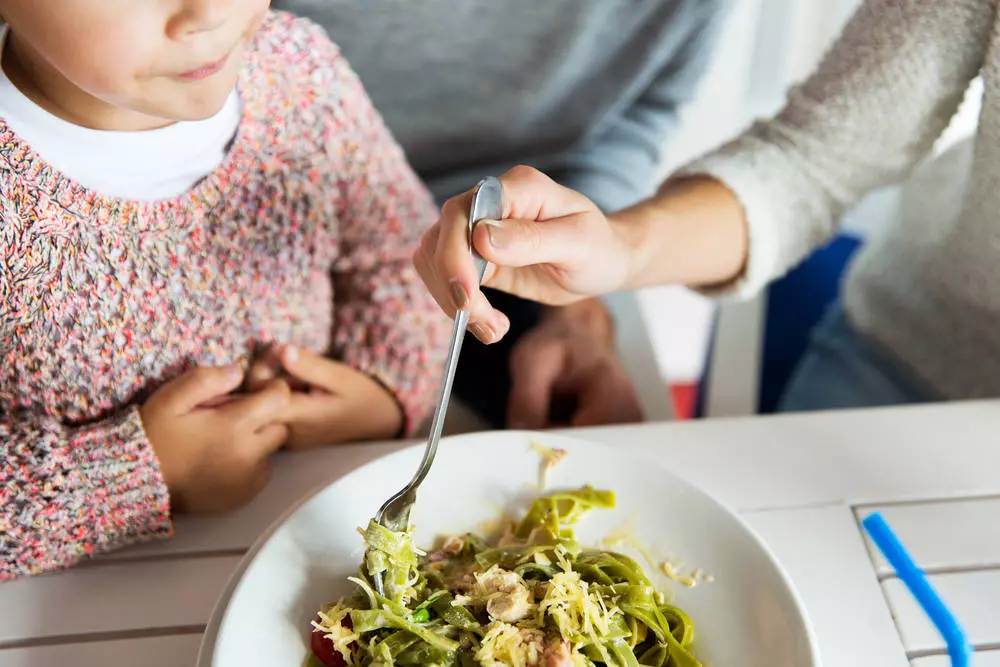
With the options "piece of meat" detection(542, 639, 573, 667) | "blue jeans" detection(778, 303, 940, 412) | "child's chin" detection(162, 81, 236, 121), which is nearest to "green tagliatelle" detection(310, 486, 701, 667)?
"piece of meat" detection(542, 639, 573, 667)

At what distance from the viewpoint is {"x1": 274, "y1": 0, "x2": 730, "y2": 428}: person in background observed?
1209 millimetres

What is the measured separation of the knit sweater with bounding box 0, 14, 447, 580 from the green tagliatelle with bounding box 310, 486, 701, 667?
9.8 inches

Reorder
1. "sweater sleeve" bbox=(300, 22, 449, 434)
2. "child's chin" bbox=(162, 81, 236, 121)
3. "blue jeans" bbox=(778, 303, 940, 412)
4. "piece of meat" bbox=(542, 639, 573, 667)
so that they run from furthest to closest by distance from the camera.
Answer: "blue jeans" bbox=(778, 303, 940, 412)
"sweater sleeve" bbox=(300, 22, 449, 434)
"child's chin" bbox=(162, 81, 236, 121)
"piece of meat" bbox=(542, 639, 573, 667)

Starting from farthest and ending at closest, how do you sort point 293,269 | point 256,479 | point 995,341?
point 995,341, point 293,269, point 256,479

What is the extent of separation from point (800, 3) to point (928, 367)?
3.09ft

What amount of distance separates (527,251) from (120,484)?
0.43 meters

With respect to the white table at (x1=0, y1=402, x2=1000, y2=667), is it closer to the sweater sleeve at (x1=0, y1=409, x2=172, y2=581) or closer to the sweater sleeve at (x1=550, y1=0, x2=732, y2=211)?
the sweater sleeve at (x1=0, y1=409, x2=172, y2=581)

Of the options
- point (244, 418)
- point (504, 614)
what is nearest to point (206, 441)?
point (244, 418)

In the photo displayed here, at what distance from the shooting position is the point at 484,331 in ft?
2.35

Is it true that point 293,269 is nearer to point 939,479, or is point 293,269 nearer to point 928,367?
point 939,479

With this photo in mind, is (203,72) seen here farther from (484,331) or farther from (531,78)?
(531,78)

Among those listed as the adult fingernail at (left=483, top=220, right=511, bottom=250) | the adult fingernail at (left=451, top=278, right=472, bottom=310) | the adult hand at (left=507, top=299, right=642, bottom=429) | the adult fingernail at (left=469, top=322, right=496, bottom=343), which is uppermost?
the adult fingernail at (left=483, top=220, right=511, bottom=250)

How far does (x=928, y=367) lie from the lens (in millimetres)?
1228

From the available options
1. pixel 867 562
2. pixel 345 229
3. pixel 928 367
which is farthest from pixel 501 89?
pixel 867 562
